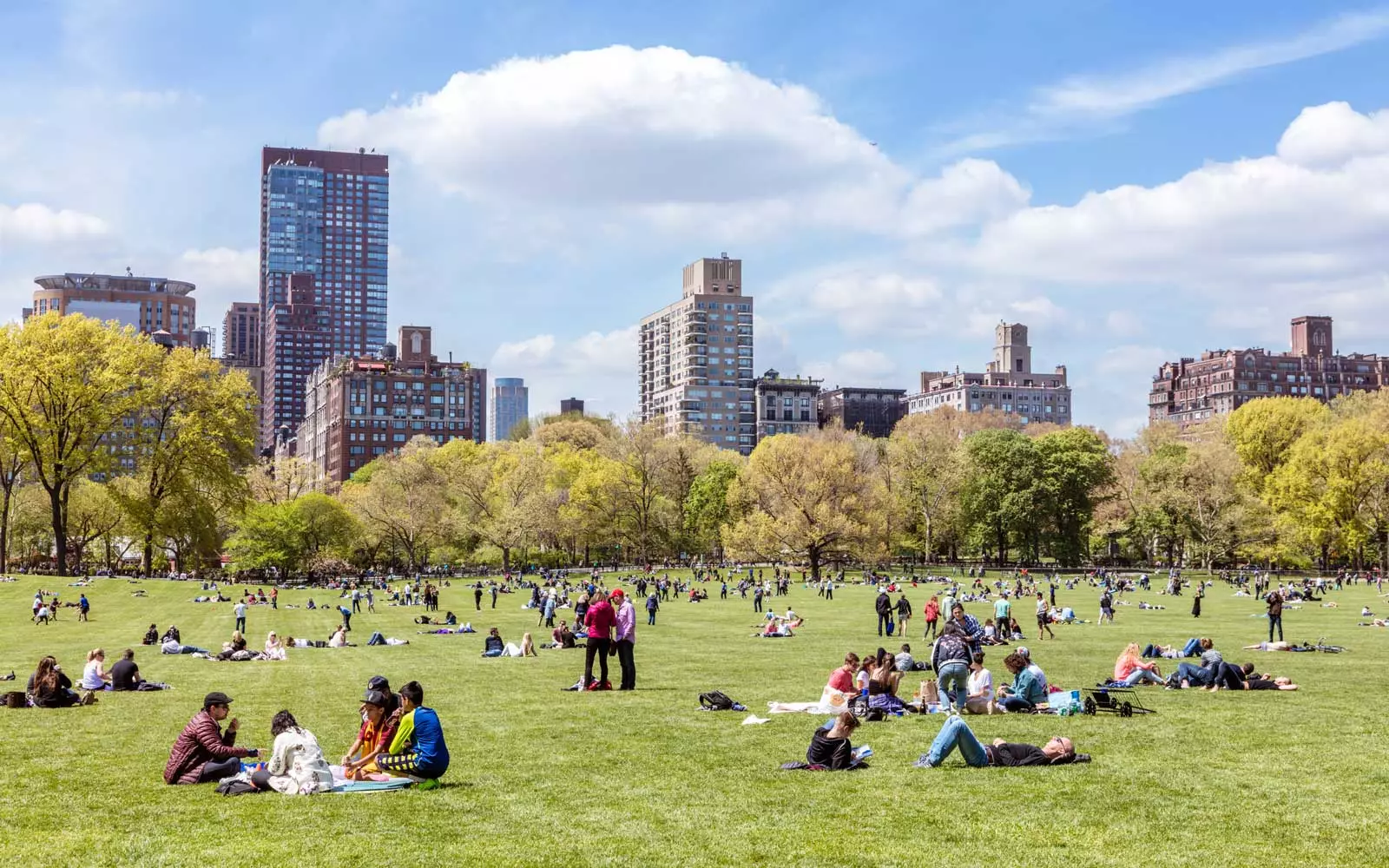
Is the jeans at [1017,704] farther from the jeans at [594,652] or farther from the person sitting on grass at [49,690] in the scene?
the person sitting on grass at [49,690]

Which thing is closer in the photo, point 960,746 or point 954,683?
point 960,746

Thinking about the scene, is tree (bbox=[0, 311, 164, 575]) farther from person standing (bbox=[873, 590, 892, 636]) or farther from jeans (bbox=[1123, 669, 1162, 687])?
jeans (bbox=[1123, 669, 1162, 687])

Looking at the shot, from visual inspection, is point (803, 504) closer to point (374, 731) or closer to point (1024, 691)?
point (1024, 691)

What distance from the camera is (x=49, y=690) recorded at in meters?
20.3

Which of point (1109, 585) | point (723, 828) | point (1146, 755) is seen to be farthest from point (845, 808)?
point (1109, 585)

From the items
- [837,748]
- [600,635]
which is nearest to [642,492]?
[600,635]

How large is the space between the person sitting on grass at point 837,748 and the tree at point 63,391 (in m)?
67.8

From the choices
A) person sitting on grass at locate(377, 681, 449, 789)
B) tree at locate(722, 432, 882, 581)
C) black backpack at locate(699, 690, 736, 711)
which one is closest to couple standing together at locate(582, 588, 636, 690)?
black backpack at locate(699, 690, 736, 711)

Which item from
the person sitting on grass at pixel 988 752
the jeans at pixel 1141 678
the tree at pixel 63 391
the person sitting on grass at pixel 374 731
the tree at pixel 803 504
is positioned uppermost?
the tree at pixel 63 391

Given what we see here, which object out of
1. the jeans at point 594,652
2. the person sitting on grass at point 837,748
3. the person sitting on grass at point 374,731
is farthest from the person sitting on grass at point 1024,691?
the person sitting on grass at point 374,731

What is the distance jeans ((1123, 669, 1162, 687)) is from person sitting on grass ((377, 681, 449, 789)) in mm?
14178

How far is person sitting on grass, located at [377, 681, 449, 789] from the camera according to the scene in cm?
1325

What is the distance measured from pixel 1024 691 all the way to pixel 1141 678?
4.47 metres

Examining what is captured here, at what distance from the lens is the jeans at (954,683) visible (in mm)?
18719
